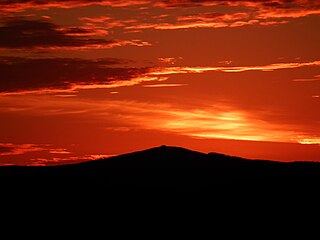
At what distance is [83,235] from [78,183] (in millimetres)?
14765

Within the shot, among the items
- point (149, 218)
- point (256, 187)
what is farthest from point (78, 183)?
point (256, 187)

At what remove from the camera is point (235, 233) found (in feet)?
211

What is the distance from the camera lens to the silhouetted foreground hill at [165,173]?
7706cm

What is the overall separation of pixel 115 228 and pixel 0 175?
18.5 meters

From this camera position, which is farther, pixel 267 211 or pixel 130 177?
pixel 130 177

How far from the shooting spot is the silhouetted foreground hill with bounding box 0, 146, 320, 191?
77062 millimetres

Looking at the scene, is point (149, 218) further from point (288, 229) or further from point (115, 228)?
point (288, 229)

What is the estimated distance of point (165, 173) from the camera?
3194 inches

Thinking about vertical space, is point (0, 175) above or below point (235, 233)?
above

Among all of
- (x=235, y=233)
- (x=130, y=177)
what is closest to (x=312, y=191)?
(x=235, y=233)

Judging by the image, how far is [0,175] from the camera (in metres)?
79.8

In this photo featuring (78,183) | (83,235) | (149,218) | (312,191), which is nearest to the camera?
(83,235)

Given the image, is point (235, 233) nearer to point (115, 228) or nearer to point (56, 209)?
point (115, 228)

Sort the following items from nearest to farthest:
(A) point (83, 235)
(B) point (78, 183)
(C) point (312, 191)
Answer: (A) point (83, 235)
(C) point (312, 191)
(B) point (78, 183)
